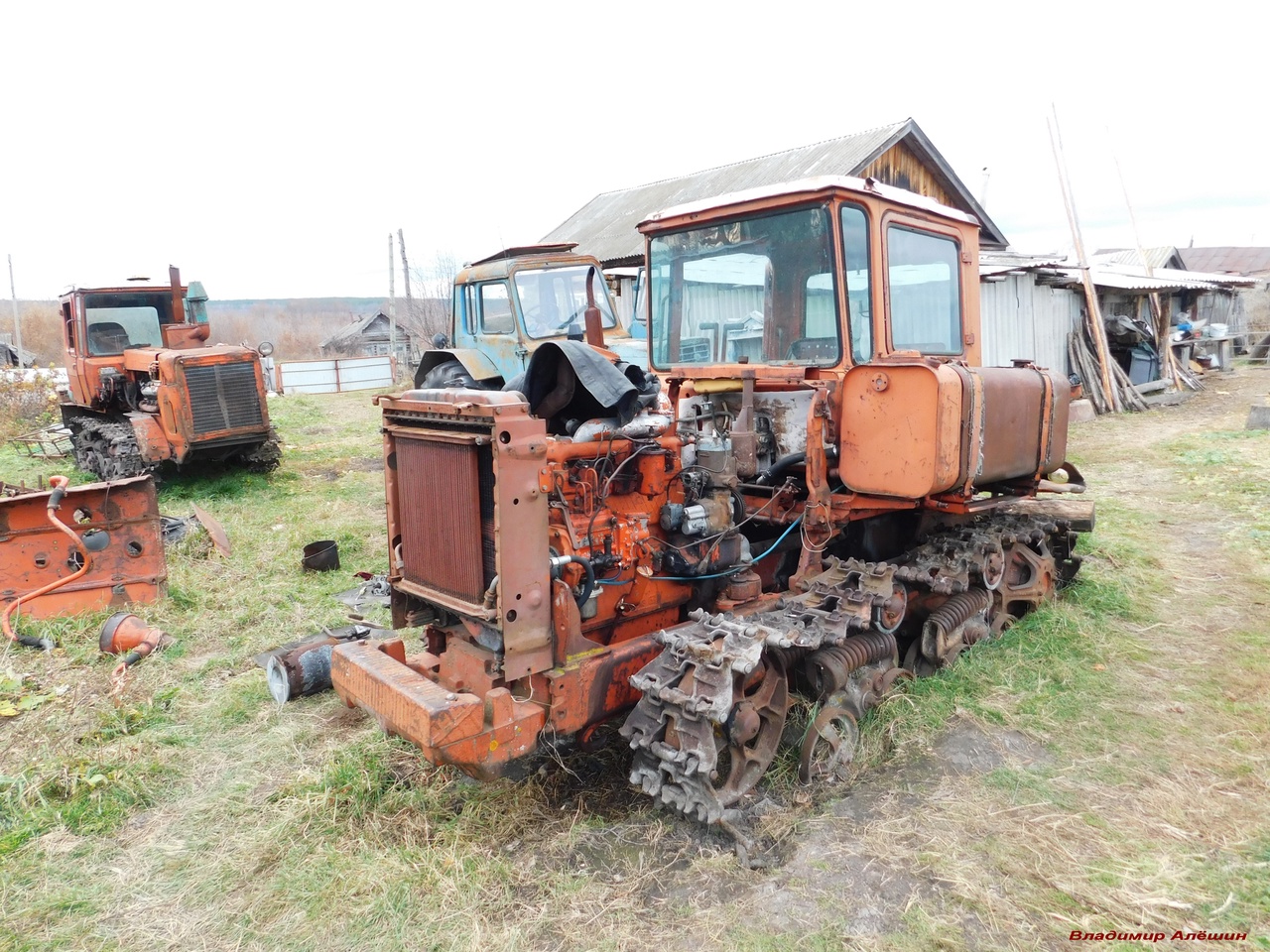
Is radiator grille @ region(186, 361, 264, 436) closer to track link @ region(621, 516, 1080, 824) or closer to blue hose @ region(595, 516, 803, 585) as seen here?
blue hose @ region(595, 516, 803, 585)

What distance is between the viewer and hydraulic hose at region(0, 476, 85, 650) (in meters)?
5.41

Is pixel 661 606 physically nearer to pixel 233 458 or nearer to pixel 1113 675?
pixel 1113 675

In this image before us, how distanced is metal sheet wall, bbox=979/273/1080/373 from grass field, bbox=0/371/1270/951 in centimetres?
1023

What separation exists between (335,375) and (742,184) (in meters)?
15.8

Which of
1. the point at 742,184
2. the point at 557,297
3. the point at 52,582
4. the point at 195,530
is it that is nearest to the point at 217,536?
the point at 195,530

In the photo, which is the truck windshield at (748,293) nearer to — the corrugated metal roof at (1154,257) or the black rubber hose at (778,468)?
the black rubber hose at (778,468)

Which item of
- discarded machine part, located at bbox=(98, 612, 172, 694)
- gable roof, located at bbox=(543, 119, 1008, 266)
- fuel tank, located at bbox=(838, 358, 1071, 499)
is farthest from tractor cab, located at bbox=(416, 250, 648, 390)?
fuel tank, located at bbox=(838, 358, 1071, 499)

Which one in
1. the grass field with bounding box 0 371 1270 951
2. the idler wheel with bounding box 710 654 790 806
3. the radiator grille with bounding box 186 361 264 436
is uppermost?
the radiator grille with bounding box 186 361 264 436

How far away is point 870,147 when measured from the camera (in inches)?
571

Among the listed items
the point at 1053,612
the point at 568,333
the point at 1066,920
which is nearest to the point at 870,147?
the point at 568,333

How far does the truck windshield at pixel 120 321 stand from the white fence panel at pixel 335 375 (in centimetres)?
1490

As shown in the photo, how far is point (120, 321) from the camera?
11.5m

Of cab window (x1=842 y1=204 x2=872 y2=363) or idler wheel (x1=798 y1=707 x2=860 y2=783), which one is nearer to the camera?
idler wheel (x1=798 y1=707 x2=860 y2=783)

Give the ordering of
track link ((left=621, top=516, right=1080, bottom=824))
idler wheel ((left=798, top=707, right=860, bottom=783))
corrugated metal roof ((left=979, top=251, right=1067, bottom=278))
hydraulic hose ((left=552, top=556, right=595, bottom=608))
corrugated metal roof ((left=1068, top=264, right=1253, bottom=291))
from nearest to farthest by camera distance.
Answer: track link ((left=621, top=516, right=1080, bottom=824)) → hydraulic hose ((left=552, top=556, right=595, bottom=608)) → idler wheel ((left=798, top=707, right=860, bottom=783)) → corrugated metal roof ((left=979, top=251, right=1067, bottom=278)) → corrugated metal roof ((left=1068, top=264, right=1253, bottom=291))
